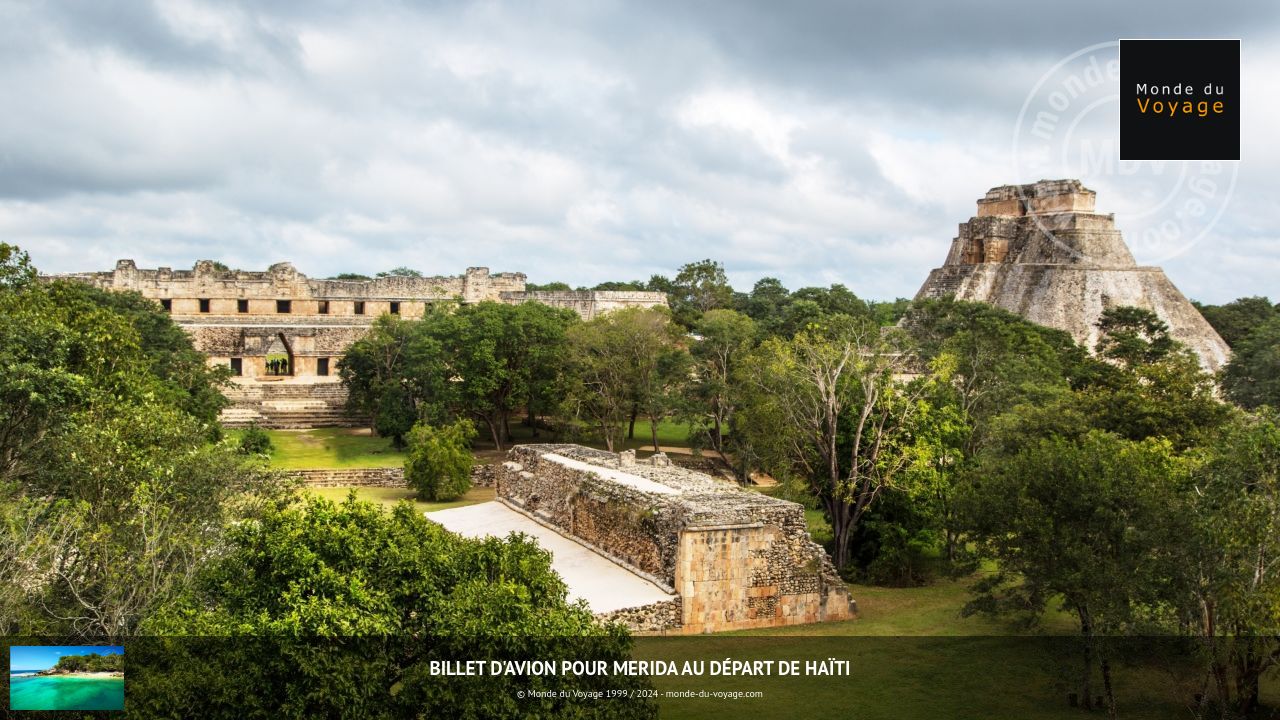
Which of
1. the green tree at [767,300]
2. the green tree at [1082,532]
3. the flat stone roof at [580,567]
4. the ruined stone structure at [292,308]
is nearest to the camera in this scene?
the green tree at [1082,532]

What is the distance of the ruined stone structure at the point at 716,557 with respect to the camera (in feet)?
46.2

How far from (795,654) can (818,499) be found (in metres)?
6.63

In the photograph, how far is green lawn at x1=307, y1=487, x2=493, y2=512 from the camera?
23478mm

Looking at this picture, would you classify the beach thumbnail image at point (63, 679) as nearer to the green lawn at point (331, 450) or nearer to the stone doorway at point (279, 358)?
the green lawn at point (331, 450)

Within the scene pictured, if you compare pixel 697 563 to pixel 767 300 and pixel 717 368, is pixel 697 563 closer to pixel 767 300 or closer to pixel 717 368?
pixel 717 368

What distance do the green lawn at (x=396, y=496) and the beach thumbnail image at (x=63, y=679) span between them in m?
13.4

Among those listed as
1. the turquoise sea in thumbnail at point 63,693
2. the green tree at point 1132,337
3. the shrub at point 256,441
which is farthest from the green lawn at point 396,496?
the green tree at point 1132,337

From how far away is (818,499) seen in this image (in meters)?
19.7

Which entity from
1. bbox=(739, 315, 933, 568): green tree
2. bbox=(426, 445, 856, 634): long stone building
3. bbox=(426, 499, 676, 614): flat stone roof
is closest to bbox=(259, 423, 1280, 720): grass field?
bbox=(426, 445, 856, 634): long stone building

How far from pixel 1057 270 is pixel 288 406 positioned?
2641cm

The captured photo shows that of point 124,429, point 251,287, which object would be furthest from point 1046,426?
point 251,287

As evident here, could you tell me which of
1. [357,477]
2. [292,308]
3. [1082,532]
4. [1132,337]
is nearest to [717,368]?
[357,477]

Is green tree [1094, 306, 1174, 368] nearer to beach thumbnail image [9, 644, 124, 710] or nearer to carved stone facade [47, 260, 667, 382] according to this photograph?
carved stone facade [47, 260, 667, 382]

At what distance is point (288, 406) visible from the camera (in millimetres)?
33938
